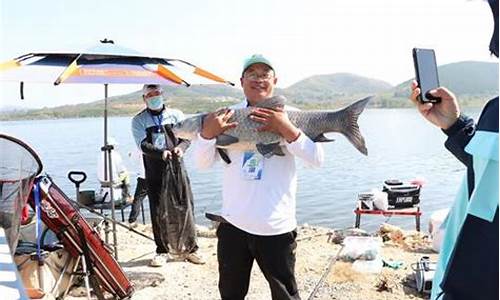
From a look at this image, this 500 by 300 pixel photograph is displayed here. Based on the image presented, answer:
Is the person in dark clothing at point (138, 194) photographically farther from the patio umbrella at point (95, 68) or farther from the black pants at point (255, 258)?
the black pants at point (255, 258)

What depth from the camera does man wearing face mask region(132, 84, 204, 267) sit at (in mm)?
6102

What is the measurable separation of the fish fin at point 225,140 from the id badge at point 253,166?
0.13 meters

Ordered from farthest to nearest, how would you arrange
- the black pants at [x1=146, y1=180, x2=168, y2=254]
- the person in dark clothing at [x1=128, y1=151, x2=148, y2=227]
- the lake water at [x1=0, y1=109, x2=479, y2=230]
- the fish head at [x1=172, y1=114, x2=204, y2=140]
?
the lake water at [x1=0, y1=109, x2=479, y2=230] → the person in dark clothing at [x1=128, y1=151, x2=148, y2=227] → the black pants at [x1=146, y1=180, x2=168, y2=254] → the fish head at [x1=172, y1=114, x2=204, y2=140]

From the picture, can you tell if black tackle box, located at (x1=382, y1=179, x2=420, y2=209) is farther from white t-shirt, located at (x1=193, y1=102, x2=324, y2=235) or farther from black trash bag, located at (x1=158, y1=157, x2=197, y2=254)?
white t-shirt, located at (x1=193, y1=102, x2=324, y2=235)

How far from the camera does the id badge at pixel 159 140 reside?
6.15m

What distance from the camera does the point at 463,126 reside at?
1.92 m

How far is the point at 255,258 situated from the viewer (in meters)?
3.26

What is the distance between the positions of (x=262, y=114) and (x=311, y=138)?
36cm

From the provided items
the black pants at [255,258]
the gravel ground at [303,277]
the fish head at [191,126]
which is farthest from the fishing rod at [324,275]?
the fish head at [191,126]

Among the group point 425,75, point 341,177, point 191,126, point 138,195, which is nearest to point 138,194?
point 138,195

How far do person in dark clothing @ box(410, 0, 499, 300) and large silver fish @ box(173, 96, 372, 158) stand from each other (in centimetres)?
159

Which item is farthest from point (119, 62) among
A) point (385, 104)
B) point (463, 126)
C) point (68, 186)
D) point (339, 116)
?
point (385, 104)

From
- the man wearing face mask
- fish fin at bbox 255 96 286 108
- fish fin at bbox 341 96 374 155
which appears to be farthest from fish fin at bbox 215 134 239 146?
the man wearing face mask

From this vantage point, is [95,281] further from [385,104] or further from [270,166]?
[385,104]
